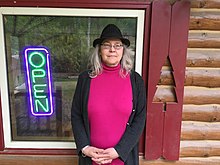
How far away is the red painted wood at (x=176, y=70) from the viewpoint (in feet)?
7.65

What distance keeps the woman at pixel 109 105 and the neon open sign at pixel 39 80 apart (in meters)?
0.59

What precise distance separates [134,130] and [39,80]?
1.06 m

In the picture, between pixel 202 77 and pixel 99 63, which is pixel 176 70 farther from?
pixel 99 63

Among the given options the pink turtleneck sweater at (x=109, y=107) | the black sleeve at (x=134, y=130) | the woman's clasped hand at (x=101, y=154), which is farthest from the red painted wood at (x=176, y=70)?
the woman's clasped hand at (x=101, y=154)

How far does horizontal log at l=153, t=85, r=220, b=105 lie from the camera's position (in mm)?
2480

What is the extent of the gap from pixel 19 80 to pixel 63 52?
495 millimetres

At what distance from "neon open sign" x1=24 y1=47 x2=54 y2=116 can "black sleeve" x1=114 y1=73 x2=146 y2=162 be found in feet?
2.99

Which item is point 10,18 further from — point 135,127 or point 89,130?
point 135,127

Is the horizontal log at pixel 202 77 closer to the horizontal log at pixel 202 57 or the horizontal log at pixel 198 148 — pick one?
the horizontal log at pixel 202 57

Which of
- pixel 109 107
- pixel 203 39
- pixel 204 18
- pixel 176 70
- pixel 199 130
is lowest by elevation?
pixel 199 130

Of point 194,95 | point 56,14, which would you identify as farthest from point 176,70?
point 56,14

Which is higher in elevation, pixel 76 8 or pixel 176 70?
pixel 76 8

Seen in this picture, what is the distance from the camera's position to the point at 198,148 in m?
2.58

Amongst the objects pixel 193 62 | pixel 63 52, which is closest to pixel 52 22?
pixel 63 52
